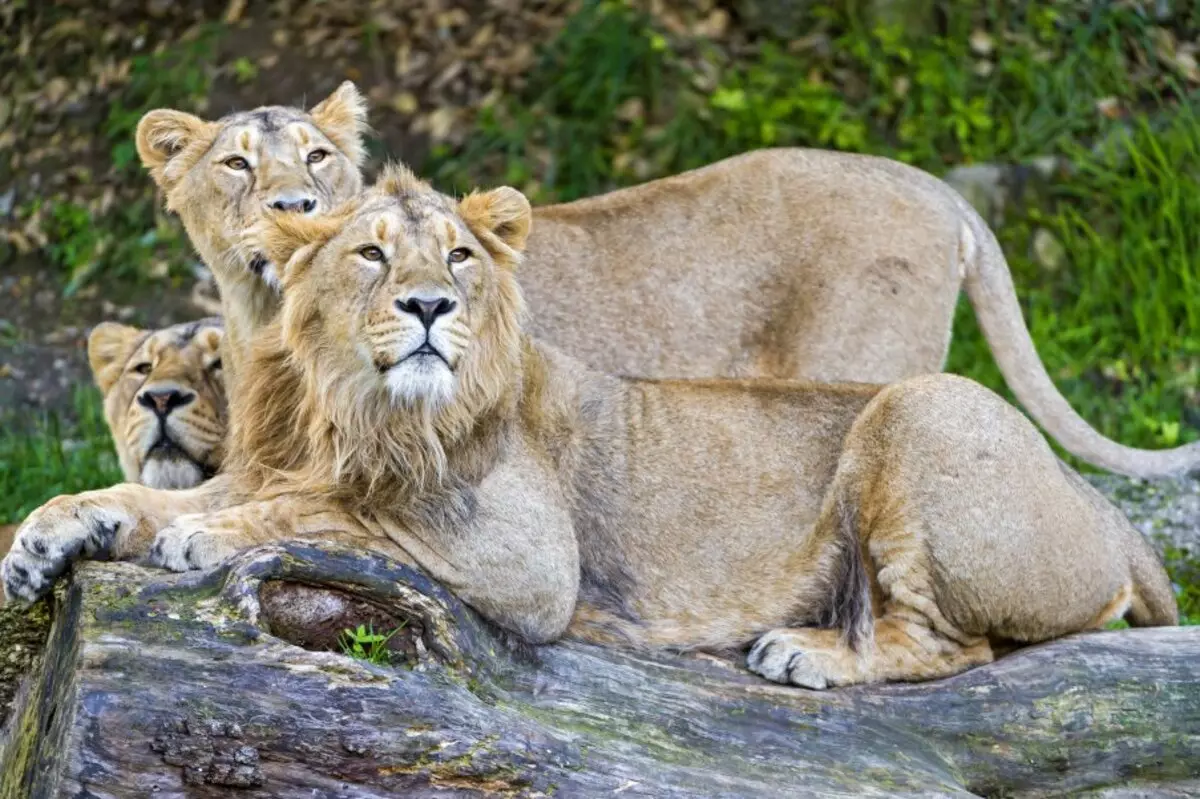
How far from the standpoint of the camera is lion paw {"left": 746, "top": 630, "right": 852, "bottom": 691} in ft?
15.9

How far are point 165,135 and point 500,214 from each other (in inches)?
66.6

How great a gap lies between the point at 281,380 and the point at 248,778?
4.62ft

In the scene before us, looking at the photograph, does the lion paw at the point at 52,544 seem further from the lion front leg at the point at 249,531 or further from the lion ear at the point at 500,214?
the lion ear at the point at 500,214

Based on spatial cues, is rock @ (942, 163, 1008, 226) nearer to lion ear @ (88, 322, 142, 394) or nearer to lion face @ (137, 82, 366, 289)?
lion face @ (137, 82, 366, 289)

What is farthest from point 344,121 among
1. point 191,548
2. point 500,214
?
point 191,548

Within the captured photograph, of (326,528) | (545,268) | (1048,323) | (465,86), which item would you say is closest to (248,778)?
(326,528)

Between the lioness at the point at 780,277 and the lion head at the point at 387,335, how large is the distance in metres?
1.78

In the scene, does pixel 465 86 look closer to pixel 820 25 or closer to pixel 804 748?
pixel 820 25

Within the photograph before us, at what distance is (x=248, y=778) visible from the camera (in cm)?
373

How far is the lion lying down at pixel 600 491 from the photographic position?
4.51 metres

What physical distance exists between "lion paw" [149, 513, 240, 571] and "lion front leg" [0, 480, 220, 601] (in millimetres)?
171

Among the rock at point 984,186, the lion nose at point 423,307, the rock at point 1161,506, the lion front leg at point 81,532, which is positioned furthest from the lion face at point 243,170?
the rock at point 984,186

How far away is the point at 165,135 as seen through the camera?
597cm

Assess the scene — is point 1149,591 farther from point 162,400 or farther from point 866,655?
point 162,400
